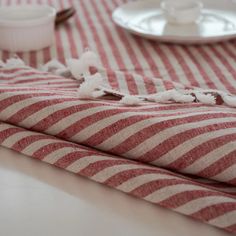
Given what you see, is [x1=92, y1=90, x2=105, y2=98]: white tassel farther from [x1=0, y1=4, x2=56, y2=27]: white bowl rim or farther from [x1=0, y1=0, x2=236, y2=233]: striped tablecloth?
[x1=0, y1=4, x2=56, y2=27]: white bowl rim

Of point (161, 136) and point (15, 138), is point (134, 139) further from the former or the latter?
point (15, 138)

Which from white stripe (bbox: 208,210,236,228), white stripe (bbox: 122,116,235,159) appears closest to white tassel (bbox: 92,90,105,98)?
white stripe (bbox: 122,116,235,159)

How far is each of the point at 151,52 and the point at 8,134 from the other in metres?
0.36

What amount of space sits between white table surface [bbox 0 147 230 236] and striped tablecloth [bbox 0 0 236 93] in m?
0.27

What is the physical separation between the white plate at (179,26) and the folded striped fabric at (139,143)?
0.87ft

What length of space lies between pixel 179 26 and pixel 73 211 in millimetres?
530

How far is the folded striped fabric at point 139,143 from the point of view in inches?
17.5

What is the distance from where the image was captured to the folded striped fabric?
445mm

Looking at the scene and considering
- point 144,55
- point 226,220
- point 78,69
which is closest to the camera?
point 226,220

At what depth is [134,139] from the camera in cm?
49

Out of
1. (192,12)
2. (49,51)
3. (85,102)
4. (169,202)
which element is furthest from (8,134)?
(192,12)

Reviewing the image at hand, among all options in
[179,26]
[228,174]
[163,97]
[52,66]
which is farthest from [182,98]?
[179,26]

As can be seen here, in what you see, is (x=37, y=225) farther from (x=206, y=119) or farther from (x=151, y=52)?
(x=151, y=52)

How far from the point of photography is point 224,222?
0.42m
